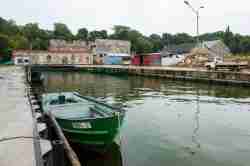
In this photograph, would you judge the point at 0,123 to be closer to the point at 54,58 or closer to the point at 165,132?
the point at 165,132

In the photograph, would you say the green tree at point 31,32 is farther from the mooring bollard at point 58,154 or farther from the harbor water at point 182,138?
the mooring bollard at point 58,154

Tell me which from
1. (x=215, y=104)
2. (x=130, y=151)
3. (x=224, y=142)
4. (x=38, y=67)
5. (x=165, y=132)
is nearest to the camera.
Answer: (x=130, y=151)

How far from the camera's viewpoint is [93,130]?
7453 millimetres

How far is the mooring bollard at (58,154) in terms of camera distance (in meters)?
5.57

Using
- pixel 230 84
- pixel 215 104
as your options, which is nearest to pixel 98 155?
pixel 215 104

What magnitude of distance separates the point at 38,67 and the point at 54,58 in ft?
38.3

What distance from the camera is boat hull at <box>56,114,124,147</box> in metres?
7.36

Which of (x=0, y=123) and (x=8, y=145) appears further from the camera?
(x=0, y=123)

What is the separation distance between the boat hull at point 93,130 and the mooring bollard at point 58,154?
5.61 ft

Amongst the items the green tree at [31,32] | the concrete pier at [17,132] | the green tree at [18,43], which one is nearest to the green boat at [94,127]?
the concrete pier at [17,132]

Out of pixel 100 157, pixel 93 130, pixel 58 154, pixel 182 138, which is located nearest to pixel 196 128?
pixel 182 138

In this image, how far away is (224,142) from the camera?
29.2 ft

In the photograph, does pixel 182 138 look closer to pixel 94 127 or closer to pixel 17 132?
pixel 94 127

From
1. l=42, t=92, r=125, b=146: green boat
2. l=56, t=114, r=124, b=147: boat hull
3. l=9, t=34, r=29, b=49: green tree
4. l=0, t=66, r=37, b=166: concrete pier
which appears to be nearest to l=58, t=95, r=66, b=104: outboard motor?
l=0, t=66, r=37, b=166: concrete pier
